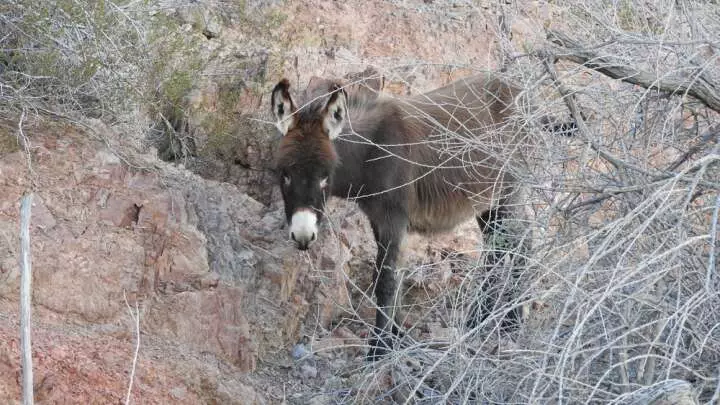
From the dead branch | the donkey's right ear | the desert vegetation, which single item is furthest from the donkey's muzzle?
the dead branch

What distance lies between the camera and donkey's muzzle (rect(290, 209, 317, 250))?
220 inches

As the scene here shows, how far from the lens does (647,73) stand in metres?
4.24

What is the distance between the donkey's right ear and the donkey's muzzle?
61 centimetres

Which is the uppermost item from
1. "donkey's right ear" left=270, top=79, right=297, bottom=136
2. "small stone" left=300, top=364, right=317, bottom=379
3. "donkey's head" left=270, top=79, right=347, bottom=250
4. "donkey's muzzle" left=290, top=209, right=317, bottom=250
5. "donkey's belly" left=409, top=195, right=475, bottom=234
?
"donkey's right ear" left=270, top=79, right=297, bottom=136

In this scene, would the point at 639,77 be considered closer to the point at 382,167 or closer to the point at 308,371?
the point at 382,167

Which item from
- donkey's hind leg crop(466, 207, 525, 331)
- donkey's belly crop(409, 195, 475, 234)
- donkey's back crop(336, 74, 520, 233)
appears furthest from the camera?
donkey's belly crop(409, 195, 475, 234)

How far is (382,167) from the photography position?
614cm

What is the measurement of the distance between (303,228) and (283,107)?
33.0 inches

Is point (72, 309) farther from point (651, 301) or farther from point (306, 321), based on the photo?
point (651, 301)

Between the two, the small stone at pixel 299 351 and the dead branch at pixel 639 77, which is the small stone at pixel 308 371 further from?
the dead branch at pixel 639 77

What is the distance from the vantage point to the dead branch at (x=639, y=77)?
4.24 m

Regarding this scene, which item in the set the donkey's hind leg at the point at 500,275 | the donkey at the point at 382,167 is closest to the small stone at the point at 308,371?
the donkey at the point at 382,167

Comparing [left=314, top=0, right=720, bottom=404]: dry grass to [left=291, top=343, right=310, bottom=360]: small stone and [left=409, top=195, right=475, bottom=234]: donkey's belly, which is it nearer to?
[left=291, top=343, right=310, bottom=360]: small stone

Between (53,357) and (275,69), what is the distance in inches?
145
